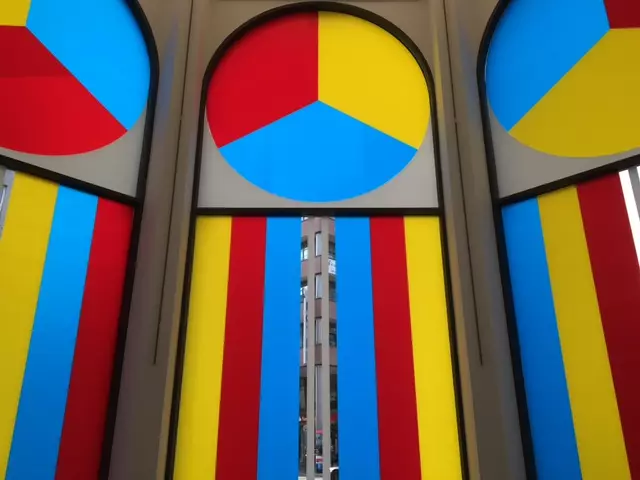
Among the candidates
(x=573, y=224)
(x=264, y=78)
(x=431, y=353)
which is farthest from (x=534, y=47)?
(x=431, y=353)

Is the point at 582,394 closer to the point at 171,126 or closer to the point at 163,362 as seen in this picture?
the point at 163,362

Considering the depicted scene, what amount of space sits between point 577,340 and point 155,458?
1648mm

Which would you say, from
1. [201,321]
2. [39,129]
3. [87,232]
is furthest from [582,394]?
[39,129]

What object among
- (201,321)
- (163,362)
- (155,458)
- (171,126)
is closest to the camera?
(155,458)

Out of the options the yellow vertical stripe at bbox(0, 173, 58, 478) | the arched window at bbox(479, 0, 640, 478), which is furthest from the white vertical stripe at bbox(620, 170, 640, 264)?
the yellow vertical stripe at bbox(0, 173, 58, 478)

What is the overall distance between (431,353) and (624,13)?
5.38 feet

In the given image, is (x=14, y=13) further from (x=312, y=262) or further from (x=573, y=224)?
(x=573, y=224)

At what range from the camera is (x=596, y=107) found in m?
2.19

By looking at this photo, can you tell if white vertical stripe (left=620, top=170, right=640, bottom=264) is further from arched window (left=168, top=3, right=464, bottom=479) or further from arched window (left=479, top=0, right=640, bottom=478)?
arched window (left=168, top=3, right=464, bottom=479)

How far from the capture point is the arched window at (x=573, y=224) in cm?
192

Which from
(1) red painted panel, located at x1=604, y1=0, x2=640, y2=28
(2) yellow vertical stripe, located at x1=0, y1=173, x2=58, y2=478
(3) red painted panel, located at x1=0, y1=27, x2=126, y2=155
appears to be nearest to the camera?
(2) yellow vertical stripe, located at x1=0, y1=173, x2=58, y2=478

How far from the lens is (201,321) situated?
2264mm

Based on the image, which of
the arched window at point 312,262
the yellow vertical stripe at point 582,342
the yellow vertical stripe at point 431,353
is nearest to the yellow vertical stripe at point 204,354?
the arched window at point 312,262

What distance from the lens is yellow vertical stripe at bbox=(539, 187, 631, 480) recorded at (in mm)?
1875
